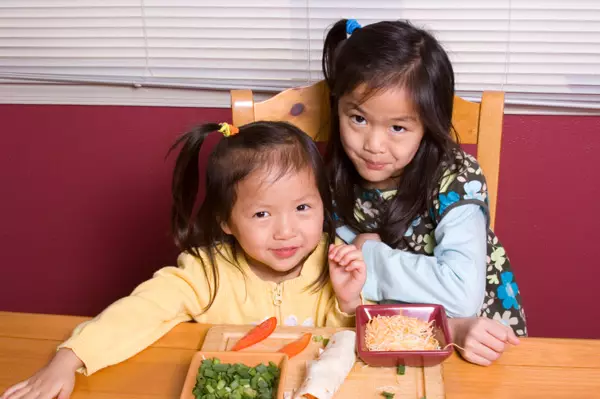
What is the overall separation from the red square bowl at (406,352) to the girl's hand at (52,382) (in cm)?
45

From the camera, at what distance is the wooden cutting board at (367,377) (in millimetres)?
1019

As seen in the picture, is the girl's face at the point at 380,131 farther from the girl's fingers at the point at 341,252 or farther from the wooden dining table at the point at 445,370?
the wooden dining table at the point at 445,370

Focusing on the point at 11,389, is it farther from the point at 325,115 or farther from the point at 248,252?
the point at 325,115

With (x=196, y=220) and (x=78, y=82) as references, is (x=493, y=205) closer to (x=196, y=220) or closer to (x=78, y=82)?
(x=196, y=220)

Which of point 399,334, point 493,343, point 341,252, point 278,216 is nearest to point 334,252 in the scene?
point 341,252

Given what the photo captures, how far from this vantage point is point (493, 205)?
5.34 ft

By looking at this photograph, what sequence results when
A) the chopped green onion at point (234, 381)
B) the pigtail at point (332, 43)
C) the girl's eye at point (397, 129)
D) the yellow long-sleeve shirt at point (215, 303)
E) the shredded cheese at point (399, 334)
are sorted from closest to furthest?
1. the chopped green onion at point (234, 381)
2. the shredded cheese at point (399, 334)
3. the yellow long-sleeve shirt at point (215, 303)
4. the girl's eye at point (397, 129)
5. the pigtail at point (332, 43)

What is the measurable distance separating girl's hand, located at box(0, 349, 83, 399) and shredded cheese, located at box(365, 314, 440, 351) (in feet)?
1.52

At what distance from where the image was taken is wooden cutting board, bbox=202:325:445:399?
1.02 m

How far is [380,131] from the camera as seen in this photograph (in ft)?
4.66

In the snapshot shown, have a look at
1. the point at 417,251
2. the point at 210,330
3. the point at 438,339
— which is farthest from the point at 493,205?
the point at 210,330

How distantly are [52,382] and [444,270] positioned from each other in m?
0.72

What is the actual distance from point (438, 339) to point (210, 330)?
0.39 meters

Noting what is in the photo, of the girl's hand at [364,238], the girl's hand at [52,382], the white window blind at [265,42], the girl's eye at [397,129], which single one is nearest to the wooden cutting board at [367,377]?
the girl's hand at [52,382]
